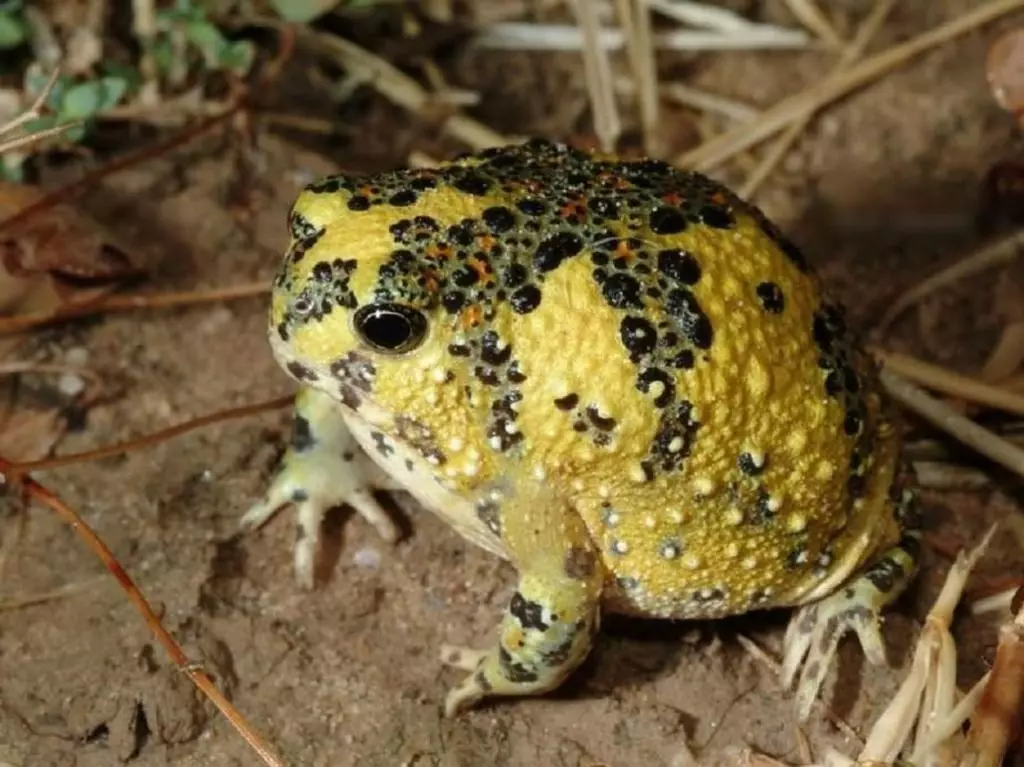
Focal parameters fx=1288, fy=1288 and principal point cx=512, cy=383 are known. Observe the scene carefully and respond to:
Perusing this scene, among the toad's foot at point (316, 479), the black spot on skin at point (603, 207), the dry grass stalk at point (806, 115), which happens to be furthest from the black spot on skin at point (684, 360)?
the dry grass stalk at point (806, 115)

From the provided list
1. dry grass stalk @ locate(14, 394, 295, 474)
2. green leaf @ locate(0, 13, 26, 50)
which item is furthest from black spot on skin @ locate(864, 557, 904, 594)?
green leaf @ locate(0, 13, 26, 50)

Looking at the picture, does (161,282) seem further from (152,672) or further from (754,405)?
(754,405)

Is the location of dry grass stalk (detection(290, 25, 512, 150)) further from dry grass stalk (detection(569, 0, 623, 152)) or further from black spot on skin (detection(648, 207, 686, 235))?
black spot on skin (detection(648, 207, 686, 235))

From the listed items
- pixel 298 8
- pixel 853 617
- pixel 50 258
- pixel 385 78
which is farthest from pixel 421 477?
pixel 385 78

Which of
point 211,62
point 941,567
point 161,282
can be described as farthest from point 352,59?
point 941,567

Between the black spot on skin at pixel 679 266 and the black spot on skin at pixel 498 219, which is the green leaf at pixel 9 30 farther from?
the black spot on skin at pixel 679 266

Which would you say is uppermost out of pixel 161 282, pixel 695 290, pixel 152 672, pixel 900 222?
pixel 695 290
